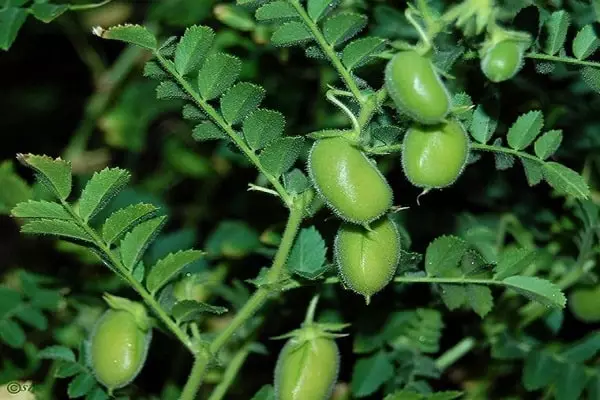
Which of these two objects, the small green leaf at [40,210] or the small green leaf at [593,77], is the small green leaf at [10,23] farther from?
the small green leaf at [593,77]

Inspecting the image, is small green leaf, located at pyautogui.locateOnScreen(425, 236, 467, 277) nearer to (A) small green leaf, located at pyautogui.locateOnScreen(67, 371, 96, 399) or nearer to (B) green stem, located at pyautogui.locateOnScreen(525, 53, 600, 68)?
(B) green stem, located at pyautogui.locateOnScreen(525, 53, 600, 68)

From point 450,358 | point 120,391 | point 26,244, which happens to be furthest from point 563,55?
point 26,244

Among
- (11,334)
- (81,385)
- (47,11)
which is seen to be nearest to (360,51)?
(47,11)

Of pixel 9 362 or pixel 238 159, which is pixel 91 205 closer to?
pixel 9 362

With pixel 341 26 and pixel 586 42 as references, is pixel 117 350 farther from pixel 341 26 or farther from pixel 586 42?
pixel 586 42

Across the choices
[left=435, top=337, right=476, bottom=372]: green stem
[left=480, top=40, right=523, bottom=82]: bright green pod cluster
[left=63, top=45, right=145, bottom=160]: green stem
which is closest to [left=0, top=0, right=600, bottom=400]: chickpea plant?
[left=480, top=40, right=523, bottom=82]: bright green pod cluster

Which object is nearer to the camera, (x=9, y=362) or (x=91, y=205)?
(x=91, y=205)

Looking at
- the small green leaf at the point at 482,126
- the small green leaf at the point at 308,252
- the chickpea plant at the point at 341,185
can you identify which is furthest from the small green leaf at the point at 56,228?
the small green leaf at the point at 482,126
